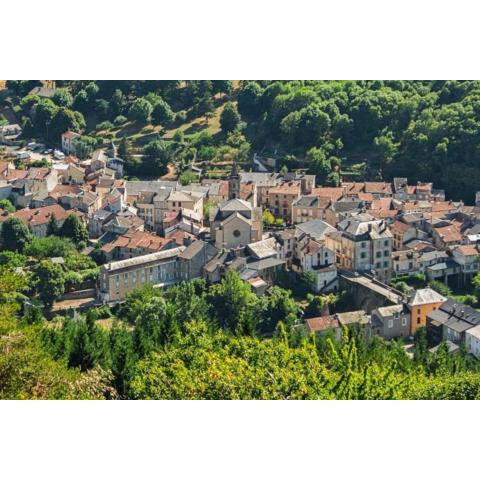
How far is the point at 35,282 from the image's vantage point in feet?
47.3

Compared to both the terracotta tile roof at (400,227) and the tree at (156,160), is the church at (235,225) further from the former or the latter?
the tree at (156,160)

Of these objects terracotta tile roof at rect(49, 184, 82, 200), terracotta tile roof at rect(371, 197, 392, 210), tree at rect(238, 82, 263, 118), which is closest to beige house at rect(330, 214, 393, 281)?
terracotta tile roof at rect(371, 197, 392, 210)

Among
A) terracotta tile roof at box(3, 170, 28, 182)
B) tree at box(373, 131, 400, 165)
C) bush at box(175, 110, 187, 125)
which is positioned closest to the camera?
terracotta tile roof at box(3, 170, 28, 182)

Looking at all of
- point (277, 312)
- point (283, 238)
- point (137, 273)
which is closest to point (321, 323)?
point (277, 312)

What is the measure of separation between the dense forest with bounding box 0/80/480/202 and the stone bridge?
16.0 feet

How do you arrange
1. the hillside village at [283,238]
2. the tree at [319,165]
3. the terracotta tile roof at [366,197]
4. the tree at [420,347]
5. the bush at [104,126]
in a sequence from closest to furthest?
1. the tree at [420,347]
2. the hillside village at [283,238]
3. the terracotta tile roof at [366,197]
4. the tree at [319,165]
5. the bush at [104,126]

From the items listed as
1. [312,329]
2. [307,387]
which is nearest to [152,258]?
[312,329]

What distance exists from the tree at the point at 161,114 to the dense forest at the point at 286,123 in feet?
0.08

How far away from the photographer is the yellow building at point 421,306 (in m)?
13.8

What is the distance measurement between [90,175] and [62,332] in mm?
9314

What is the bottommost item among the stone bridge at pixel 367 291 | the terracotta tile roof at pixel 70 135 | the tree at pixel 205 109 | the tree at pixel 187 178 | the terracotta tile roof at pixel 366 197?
the stone bridge at pixel 367 291

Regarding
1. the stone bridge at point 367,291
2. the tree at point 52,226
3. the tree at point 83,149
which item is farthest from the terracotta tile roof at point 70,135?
the stone bridge at point 367,291

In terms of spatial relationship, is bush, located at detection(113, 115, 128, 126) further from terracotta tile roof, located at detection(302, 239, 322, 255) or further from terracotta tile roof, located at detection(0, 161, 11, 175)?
terracotta tile roof, located at detection(302, 239, 322, 255)

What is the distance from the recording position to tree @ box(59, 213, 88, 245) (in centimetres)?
1658
